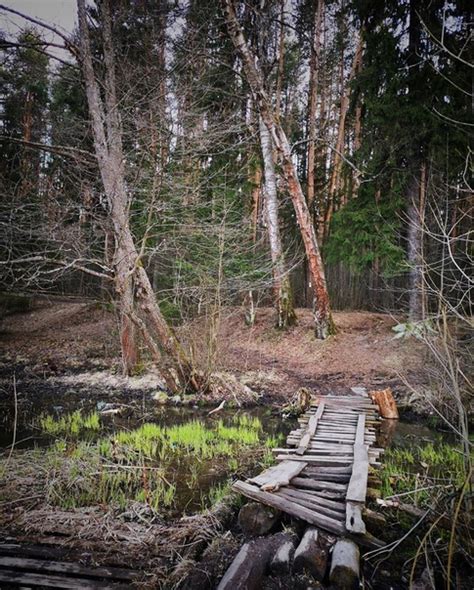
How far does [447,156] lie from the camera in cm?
941

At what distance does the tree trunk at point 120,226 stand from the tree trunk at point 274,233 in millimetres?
5034

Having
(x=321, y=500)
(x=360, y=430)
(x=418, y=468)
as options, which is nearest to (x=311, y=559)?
(x=321, y=500)

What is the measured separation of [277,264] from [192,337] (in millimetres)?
4047

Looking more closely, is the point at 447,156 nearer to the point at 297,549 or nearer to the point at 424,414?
the point at 424,414

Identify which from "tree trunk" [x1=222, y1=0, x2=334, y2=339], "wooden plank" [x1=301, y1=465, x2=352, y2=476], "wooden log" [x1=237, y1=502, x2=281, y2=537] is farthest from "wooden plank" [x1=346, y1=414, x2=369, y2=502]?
"tree trunk" [x1=222, y1=0, x2=334, y2=339]

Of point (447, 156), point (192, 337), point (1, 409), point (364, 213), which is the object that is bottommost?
point (1, 409)

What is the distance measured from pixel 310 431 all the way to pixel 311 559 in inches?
115

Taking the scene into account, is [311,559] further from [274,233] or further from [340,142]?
[340,142]

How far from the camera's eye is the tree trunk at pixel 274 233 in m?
12.9

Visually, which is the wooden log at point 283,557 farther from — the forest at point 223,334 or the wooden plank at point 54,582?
the wooden plank at point 54,582

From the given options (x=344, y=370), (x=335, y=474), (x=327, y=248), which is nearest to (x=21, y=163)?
(x=327, y=248)

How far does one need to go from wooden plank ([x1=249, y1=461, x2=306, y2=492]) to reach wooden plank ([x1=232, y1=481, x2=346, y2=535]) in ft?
0.31

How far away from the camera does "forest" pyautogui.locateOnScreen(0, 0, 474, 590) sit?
2.99 metres

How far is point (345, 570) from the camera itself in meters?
2.58
